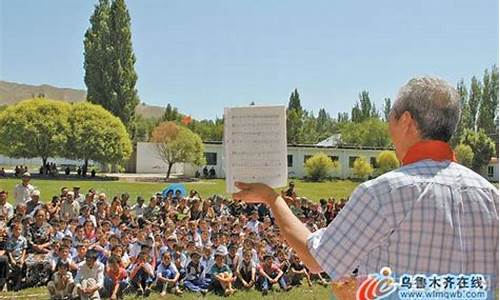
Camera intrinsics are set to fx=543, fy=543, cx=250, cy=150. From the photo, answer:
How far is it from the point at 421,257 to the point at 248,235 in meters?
8.02

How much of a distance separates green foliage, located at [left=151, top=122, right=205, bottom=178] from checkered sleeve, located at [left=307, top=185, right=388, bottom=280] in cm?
3477

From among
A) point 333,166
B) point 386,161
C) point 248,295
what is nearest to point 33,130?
point 333,166

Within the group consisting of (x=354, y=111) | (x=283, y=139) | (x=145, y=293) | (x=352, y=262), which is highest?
(x=354, y=111)

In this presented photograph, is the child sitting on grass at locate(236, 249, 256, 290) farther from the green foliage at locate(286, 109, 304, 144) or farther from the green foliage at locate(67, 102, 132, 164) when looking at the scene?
the green foliage at locate(286, 109, 304, 144)

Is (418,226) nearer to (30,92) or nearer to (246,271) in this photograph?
(246,271)

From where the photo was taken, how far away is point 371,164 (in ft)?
140

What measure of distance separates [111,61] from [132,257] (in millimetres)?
34574

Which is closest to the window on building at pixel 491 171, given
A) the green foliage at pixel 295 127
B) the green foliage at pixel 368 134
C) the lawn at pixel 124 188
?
the green foliage at pixel 368 134

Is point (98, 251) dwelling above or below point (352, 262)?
below

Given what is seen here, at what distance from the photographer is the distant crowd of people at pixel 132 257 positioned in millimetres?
7258

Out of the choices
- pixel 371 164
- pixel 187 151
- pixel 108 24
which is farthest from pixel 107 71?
pixel 371 164

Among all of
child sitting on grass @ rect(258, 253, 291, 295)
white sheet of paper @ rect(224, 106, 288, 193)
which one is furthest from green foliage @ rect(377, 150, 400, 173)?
white sheet of paper @ rect(224, 106, 288, 193)

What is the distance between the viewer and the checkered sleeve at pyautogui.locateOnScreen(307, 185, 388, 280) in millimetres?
1379

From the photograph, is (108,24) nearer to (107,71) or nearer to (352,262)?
(107,71)
